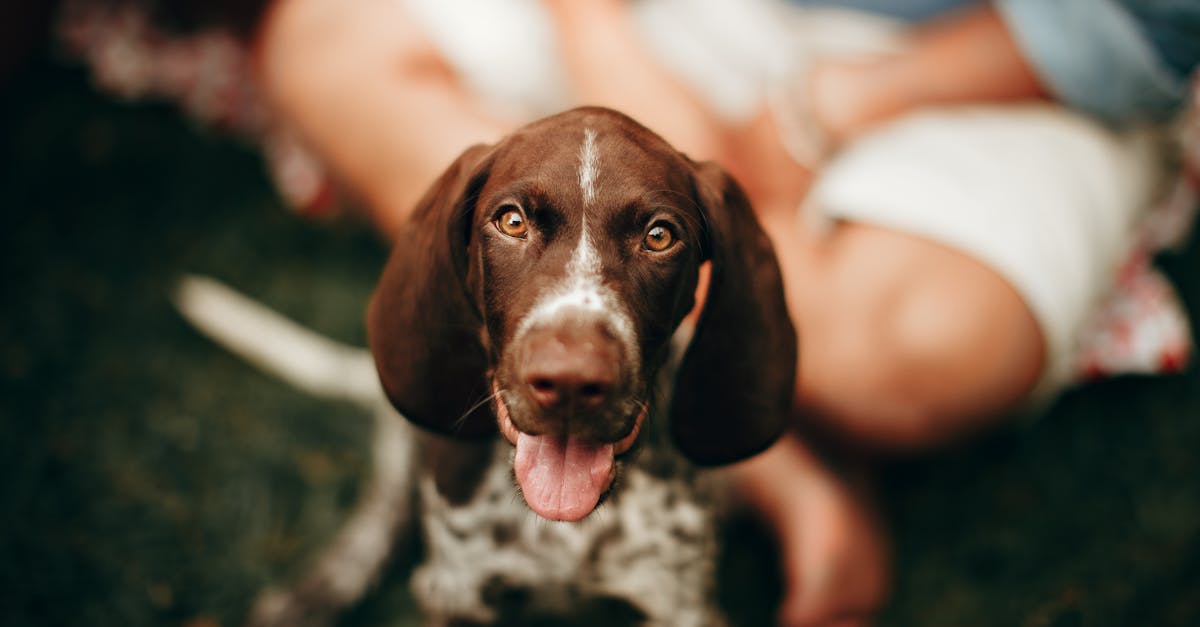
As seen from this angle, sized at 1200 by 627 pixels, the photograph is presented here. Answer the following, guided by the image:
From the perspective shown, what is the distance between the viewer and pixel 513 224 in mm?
1530

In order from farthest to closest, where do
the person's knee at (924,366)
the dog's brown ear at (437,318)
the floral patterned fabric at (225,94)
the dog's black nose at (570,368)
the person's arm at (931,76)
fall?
the floral patterned fabric at (225,94) → the person's arm at (931,76) → the person's knee at (924,366) → the dog's brown ear at (437,318) → the dog's black nose at (570,368)

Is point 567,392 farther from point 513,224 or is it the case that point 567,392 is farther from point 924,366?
point 924,366

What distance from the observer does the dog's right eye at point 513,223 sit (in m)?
1.52

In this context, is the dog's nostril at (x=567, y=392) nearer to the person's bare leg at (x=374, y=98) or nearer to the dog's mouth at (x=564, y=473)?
the dog's mouth at (x=564, y=473)

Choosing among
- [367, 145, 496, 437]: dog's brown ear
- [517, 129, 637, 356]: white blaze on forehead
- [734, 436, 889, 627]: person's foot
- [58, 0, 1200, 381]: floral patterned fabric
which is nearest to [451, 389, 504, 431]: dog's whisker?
[367, 145, 496, 437]: dog's brown ear

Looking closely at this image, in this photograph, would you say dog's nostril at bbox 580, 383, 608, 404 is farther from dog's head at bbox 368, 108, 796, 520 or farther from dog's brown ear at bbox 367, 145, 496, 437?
dog's brown ear at bbox 367, 145, 496, 437

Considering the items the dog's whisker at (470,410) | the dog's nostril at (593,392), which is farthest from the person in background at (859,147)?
the dog's nostril at (593,392)

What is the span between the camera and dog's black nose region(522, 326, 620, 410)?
1.31 m

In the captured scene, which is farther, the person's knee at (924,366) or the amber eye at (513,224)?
the person's knee at (924,366)

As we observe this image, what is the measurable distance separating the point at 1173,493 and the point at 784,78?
1874 millimetres

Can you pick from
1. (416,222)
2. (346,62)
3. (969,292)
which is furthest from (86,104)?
(969,292)

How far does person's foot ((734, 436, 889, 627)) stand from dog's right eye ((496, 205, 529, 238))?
122 centimetres

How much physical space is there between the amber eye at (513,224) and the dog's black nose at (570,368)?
0.24 metres

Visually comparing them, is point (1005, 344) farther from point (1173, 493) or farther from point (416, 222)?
point (416, 222)
